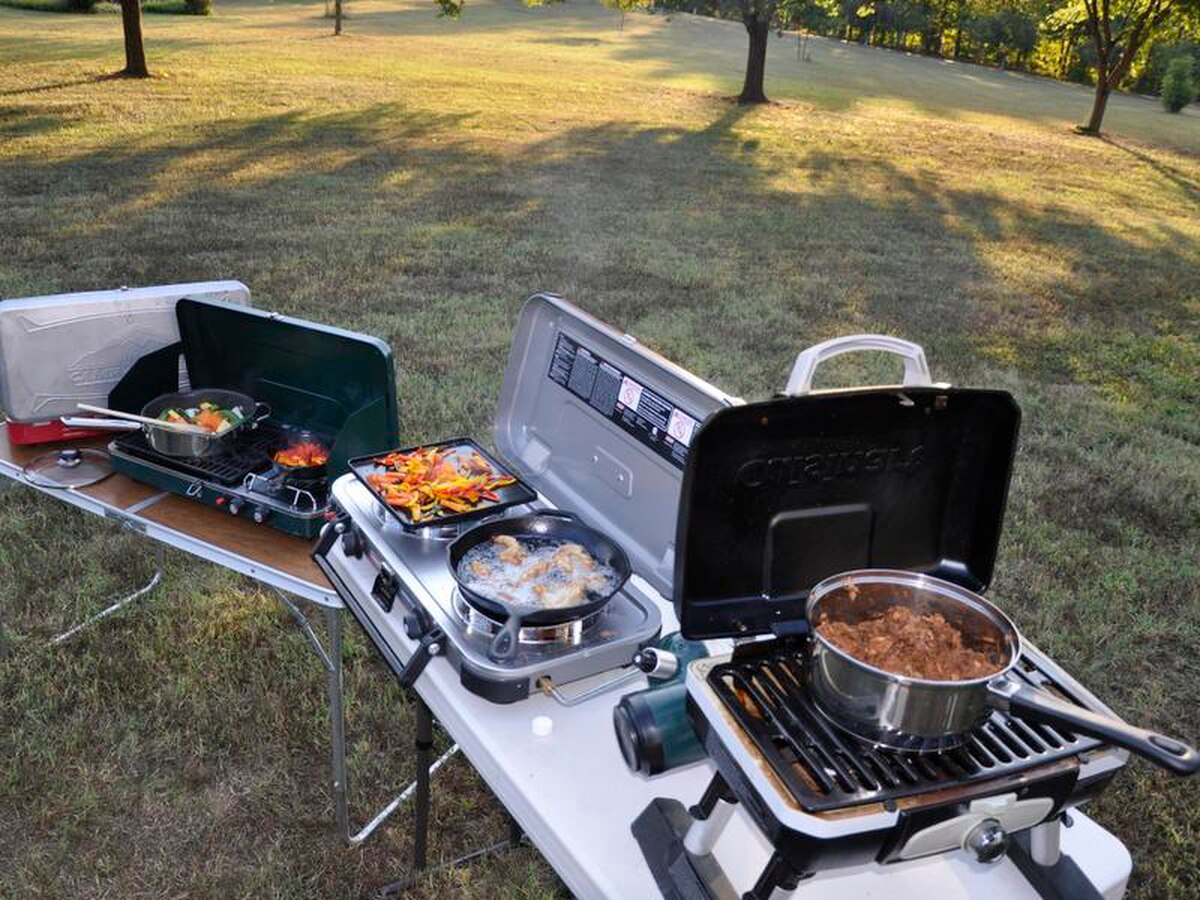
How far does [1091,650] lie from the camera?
3.75 metres

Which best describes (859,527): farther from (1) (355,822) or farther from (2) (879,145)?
(2) (879,145)

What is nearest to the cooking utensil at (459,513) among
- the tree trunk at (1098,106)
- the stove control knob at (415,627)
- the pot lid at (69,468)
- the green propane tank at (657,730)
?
the stove control knob at (415,627)

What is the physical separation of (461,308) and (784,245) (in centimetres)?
430

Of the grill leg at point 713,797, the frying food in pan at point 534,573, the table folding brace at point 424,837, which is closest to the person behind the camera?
the grill leg at point 713,797

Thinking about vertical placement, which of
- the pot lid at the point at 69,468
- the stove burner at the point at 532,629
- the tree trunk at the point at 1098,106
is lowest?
the pot lid at the point at 69,468

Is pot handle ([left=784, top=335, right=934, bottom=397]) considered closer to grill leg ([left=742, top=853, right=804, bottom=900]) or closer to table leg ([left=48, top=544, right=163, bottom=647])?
grill leg ([left=742, top=853, right=804, bottom=900])

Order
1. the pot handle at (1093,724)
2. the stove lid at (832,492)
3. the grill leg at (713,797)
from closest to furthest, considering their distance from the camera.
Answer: the pot handle at (1093,724), the grill leg at (713,797), the stove lid at (832,492)

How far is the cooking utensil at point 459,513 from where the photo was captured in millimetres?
1962

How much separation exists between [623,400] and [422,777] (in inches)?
40.4

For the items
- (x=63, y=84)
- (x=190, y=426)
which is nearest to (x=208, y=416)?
(x=190, y=426)

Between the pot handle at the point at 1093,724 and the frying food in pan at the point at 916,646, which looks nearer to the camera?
the pot handle at the point at 1093,724

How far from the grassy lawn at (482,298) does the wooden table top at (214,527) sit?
35.6 inches

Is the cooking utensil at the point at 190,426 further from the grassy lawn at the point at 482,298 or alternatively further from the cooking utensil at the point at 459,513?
the grassy lawn at the point at 482,298

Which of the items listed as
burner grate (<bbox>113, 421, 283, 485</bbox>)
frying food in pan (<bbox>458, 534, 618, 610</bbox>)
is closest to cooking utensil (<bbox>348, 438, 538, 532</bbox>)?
frying food in pan (<bbox>458, 534, 618, 610</bbox>)
